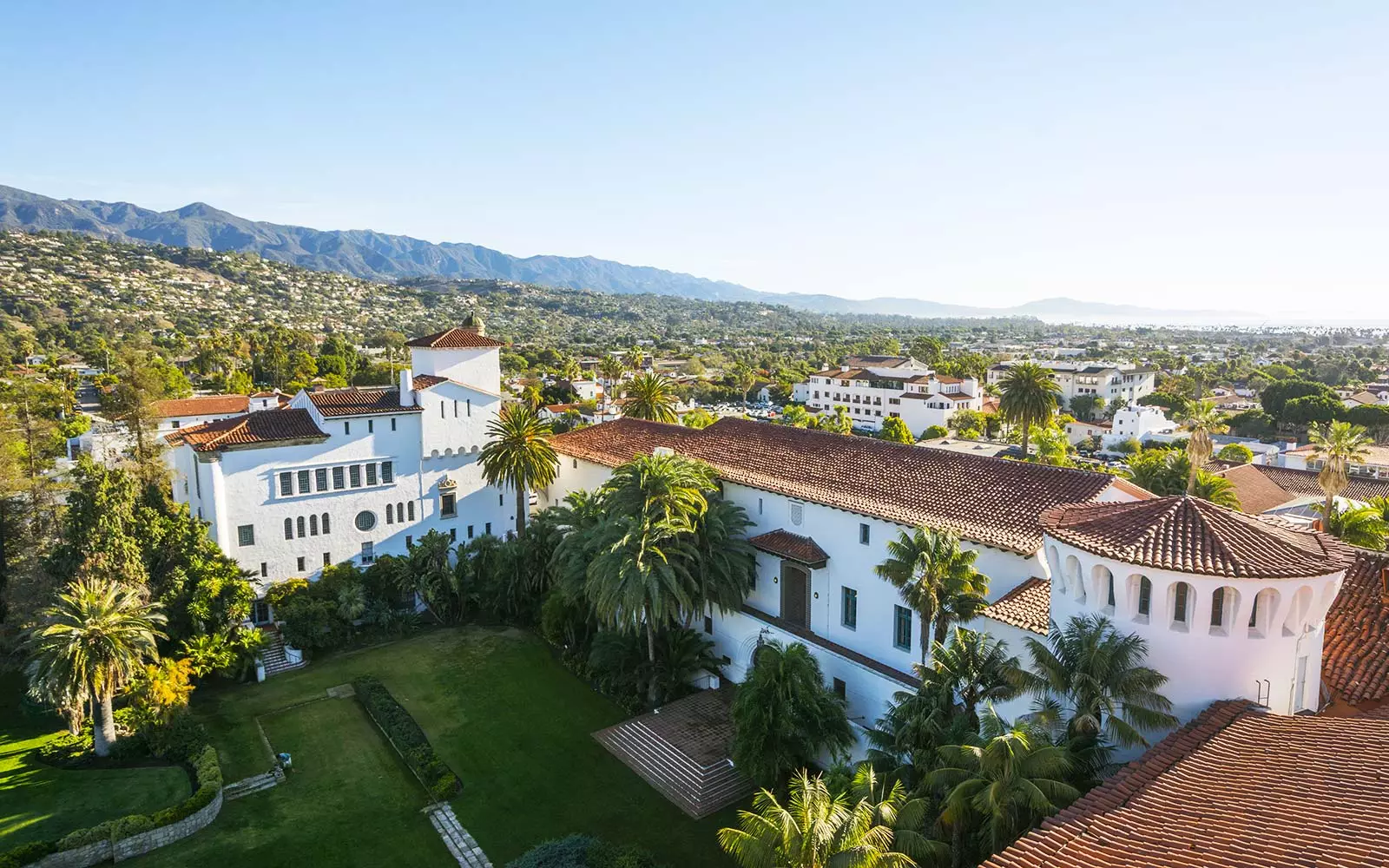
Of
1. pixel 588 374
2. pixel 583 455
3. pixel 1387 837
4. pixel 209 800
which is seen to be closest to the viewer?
pixel 1387 837

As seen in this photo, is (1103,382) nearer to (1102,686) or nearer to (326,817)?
(1102,686)

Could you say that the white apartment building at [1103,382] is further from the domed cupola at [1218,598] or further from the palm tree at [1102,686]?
the palm tree at [1102,686]

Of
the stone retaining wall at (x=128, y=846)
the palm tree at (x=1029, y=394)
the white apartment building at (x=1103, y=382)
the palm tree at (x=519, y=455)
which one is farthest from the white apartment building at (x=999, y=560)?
the white apartment building at (x=1103, y=382)

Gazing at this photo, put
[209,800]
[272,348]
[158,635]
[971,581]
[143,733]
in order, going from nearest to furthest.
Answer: [971,581] < [209,800] < [143,733] < [158,635] < [272,348]

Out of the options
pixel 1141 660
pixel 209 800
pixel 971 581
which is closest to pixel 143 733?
pixel 209 800

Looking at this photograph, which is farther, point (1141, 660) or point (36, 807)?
point (36, 807)

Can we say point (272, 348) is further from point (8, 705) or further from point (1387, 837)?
point (1387, 837)

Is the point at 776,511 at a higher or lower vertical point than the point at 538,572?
higher

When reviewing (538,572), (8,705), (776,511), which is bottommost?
(8,705)
